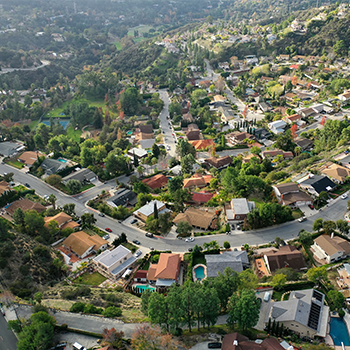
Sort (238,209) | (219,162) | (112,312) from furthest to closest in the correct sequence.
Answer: (219,162), (238,209), (112,312)

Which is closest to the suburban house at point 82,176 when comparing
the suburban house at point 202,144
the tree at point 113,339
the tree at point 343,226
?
the suburban house at point 202,144

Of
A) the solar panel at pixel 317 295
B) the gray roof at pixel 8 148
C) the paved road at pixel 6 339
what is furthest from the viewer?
the gray roof at pixel 8 148

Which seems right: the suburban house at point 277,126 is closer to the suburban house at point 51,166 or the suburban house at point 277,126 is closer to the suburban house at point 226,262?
the suburban house at point 226,262

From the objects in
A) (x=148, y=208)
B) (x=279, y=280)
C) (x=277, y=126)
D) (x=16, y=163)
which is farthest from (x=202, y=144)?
(x=279, y=280)

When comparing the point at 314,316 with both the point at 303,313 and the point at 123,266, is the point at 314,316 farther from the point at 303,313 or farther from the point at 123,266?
the point at 123,266

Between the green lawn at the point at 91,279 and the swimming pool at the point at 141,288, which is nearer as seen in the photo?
the swimming pool at the point at 141,288

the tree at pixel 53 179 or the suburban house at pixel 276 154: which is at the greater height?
the suburban house at pixel 276 154
